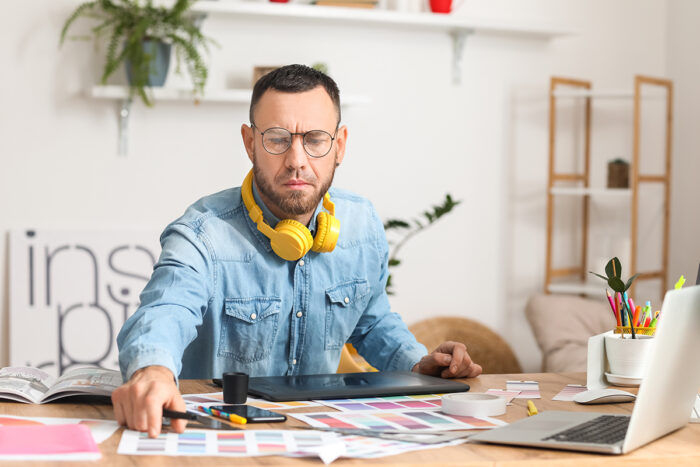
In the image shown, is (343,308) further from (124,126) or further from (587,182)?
(587,182)

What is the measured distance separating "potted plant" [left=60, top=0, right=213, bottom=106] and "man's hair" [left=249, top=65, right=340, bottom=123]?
4.93 ft

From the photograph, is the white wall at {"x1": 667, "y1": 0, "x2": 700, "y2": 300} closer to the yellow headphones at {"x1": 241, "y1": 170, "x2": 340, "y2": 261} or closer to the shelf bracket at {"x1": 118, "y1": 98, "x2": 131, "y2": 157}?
the shelf bracket at {"x1": 118, "y1": 98, "x2": 131, "y2": 157}

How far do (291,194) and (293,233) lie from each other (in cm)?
8

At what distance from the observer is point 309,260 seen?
1.88m

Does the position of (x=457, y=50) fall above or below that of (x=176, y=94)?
above

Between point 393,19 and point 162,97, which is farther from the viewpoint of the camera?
point 393,19

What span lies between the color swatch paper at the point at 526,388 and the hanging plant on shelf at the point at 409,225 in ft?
5.34

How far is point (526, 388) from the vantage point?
5.41 feet

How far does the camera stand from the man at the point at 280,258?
5.82ft

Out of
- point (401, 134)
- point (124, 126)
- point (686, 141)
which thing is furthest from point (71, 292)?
point (686, 141)

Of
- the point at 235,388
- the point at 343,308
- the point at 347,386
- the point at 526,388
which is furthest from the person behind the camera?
the point at 343,308

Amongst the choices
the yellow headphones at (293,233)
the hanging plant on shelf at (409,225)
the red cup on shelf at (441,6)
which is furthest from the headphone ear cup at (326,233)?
the red cup on shelf at (441,6)

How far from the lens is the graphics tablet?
1463mm

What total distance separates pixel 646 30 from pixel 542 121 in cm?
71
